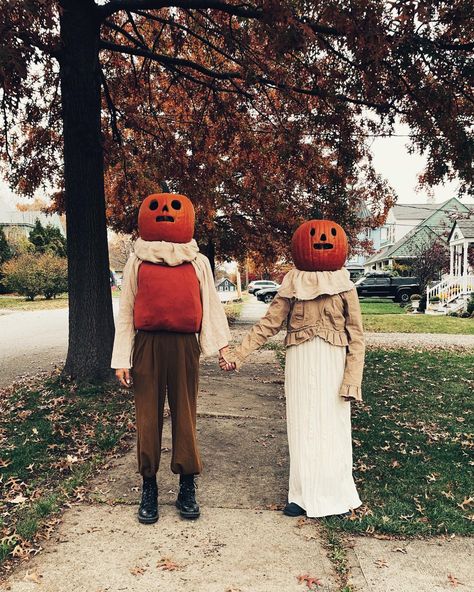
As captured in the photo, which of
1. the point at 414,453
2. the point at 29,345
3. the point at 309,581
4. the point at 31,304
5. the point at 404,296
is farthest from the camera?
the point at 404,296

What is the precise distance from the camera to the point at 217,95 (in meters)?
9.61

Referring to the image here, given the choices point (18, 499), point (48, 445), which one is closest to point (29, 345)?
point (48, 445)

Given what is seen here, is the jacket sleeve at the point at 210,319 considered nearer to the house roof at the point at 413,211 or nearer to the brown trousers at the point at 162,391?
the brown trousers at the point at 162,391

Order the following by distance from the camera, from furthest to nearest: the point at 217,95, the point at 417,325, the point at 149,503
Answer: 1. the point at 417,325
2. the point at 217,95
3. the point at 149,503

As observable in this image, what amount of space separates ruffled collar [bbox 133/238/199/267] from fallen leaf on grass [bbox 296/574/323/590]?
1.98m

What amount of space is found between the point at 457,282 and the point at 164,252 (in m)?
26.2

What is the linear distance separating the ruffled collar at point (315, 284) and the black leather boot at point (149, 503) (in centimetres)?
155

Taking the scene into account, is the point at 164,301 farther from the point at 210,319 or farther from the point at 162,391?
the point at 162,391

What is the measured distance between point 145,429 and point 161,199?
1514 mm

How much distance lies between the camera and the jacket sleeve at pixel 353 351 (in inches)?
148

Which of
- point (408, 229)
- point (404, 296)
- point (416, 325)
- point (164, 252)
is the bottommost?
point (404, 296)

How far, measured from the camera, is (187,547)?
339 centimetres

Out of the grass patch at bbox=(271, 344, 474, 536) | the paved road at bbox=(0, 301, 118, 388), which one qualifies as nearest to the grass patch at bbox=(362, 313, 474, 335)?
the grass patch at bbox=(271, 344, 474, 536)

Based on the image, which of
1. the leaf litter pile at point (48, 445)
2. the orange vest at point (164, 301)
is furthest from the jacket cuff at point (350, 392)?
the leaf litter pile at point (48, 445)
